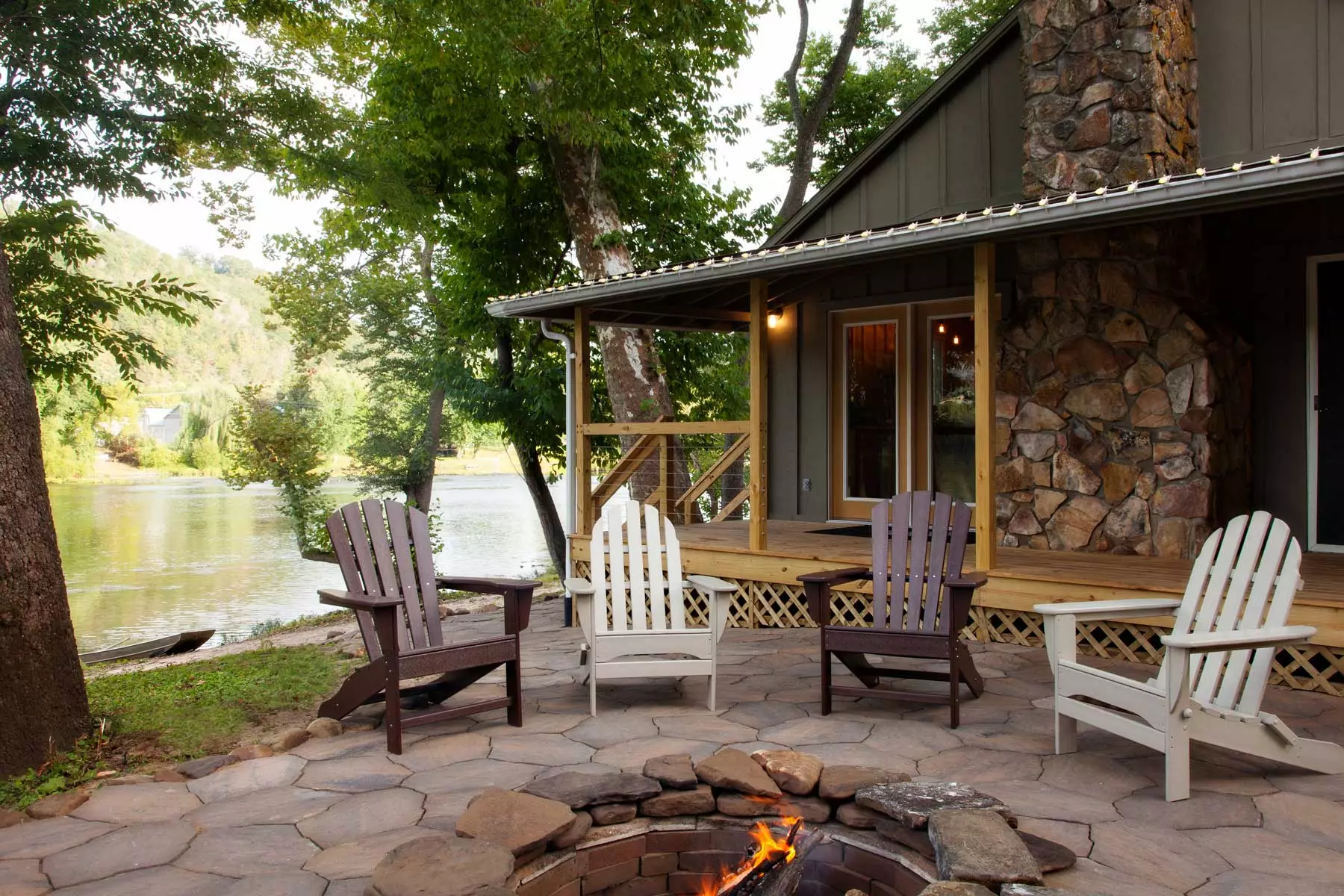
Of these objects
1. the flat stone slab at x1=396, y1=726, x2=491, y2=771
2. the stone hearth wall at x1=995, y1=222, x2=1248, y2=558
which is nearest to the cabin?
the stone hearth wall at x1=995, y1=222, x2=1248, y2=558

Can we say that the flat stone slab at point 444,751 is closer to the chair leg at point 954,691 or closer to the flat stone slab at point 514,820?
the flat stone slab at point 514,820

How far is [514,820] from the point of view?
2.84 metres

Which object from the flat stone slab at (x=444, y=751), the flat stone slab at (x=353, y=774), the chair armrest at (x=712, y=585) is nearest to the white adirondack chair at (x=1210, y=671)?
the chair armrest at (x=712, y=585)

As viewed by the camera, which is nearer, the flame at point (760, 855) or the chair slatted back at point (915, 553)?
the flame at point (760, 855)

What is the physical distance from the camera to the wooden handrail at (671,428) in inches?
258

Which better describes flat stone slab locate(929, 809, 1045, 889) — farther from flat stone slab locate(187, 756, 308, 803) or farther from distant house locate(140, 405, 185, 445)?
distant house locate(140, 405, 185, 445)

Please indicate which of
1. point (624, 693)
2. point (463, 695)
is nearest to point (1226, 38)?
point (624, 693)

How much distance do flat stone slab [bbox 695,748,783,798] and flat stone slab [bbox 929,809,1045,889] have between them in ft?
1.87

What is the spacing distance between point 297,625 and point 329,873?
10.7m

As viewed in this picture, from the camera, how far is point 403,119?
1285 cm

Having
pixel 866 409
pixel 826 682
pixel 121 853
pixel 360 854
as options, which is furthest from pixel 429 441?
pixel 360 854

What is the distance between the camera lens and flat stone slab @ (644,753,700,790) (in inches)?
126

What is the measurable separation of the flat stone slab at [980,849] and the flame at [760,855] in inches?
15.4

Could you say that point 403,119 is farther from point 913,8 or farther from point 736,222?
point 913,8
